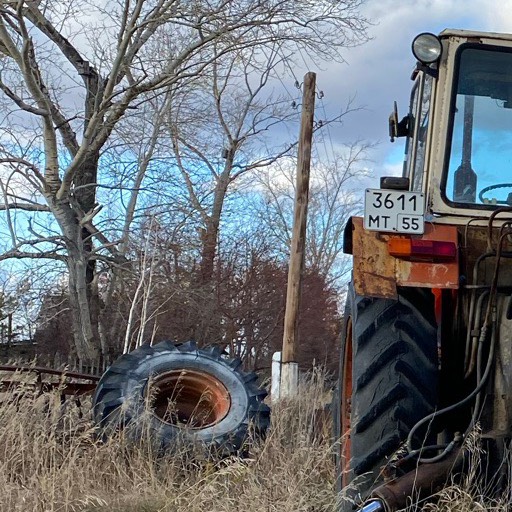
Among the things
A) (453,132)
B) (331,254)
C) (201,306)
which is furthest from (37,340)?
(453,132)

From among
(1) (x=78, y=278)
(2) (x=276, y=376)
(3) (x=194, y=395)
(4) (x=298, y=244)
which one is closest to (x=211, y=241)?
(1) (x=78, y=278)

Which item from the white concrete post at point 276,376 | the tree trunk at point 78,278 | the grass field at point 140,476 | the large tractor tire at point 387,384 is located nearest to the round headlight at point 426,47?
the large tractor tire at point 387,384

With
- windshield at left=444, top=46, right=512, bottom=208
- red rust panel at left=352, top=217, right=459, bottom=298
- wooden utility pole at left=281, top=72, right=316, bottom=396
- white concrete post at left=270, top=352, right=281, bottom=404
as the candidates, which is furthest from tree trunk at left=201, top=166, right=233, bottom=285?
red rust panel at left=352, top=217, right=459, bottom=298

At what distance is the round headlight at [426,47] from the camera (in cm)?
381

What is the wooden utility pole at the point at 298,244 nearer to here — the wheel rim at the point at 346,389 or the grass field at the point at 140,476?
the grass field at the point at 140,476

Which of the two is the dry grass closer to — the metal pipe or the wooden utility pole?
the metal pipe

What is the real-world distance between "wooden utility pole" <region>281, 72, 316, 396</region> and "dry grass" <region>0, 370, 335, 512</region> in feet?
18.8

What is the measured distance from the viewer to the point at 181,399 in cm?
625

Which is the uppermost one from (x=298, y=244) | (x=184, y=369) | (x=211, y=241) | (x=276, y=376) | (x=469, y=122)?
(x=211, y=241)

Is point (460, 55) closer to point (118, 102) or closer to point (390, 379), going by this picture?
point (390, 379)

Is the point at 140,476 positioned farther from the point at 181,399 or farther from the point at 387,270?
the point at 387,270

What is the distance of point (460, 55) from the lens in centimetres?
398

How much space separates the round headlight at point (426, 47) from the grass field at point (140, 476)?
190 cm

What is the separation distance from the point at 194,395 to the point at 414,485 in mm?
3112
